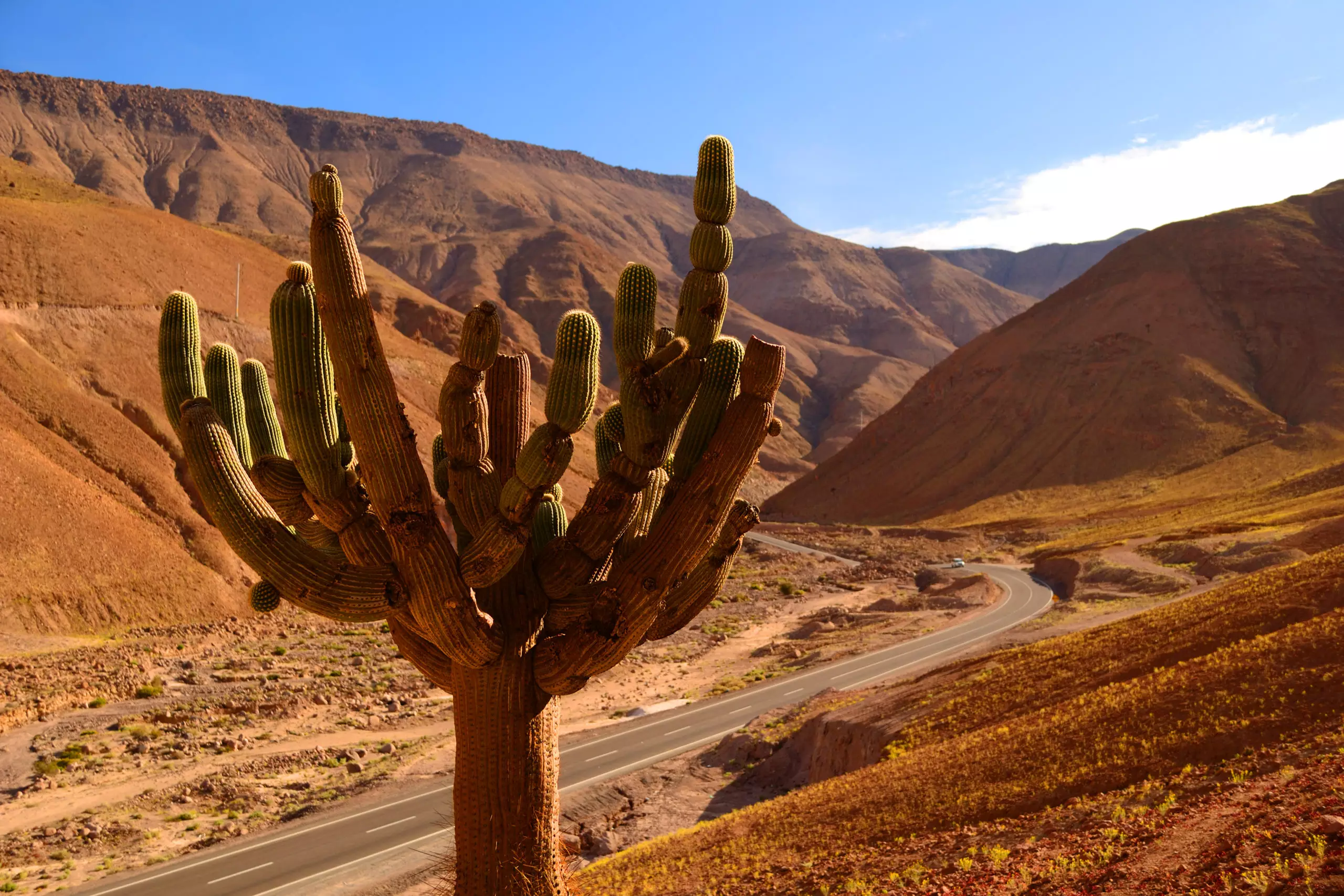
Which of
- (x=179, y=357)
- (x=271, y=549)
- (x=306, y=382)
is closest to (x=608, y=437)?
(x=306, y=382)

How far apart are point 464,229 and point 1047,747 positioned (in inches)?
6384

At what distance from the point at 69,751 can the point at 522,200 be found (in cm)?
17175

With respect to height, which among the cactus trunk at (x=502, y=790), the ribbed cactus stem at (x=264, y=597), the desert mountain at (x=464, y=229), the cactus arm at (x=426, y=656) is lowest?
the cactus trunk at (x=502, y=790)

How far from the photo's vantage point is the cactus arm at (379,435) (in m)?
7.13

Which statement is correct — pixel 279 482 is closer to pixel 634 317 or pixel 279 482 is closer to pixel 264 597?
pixel 264 597

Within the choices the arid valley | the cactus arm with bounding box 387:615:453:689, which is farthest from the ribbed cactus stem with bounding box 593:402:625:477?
the cactus arm with bounding box 387:615:453:689

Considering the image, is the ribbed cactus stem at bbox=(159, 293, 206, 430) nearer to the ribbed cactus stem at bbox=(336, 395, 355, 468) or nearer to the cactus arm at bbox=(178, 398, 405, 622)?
the cactus arm at bbox=(178, 398, 405, 622)

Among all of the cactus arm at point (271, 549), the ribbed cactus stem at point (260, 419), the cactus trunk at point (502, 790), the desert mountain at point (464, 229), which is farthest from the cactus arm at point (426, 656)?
the desert mountain at point (464, 229)

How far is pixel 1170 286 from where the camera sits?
8794 centimetres

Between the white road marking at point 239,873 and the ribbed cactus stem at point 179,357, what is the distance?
1092cm

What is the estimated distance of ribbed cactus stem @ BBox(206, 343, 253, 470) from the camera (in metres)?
8.59

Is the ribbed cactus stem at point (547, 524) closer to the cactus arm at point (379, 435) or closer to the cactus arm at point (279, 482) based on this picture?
the cactus arm at point (379, 435)

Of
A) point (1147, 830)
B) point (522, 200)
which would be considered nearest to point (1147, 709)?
point (1147, 830)

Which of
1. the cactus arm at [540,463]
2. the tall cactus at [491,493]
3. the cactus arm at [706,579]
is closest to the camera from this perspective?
the cactus arm at [540,463]
